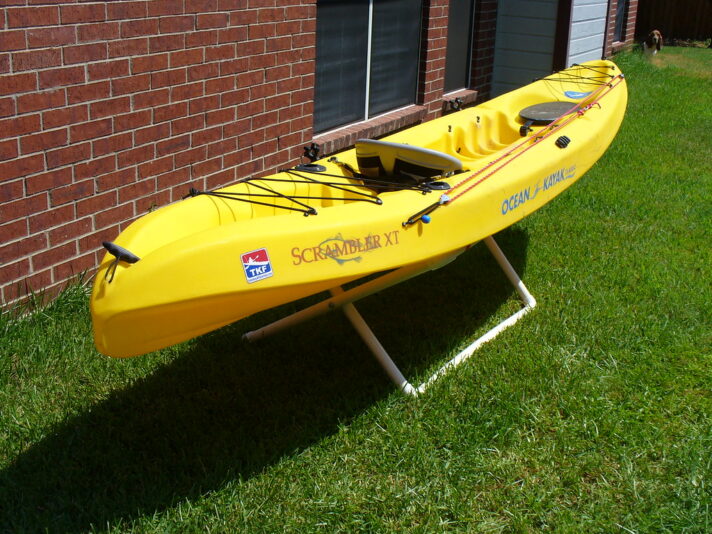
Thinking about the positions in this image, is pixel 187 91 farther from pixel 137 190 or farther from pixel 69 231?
pixel 69 231

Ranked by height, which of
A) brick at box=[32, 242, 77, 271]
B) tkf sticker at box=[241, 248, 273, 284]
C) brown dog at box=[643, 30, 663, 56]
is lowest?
brown dog at box=[643, 30, 663, 56]

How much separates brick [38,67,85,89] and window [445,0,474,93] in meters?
4.69

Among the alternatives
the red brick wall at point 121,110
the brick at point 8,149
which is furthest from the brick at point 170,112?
the brick at point 8,149

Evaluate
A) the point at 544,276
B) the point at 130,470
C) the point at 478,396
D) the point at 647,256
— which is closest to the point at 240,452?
the point at 130,470

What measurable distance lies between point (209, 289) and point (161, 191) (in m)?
2.14

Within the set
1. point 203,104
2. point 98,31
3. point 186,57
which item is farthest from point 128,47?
point 203,104

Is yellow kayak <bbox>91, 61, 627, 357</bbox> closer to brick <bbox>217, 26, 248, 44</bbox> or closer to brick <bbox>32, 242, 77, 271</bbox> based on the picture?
brick <bbox>32, 242, 77, 271</bbox>

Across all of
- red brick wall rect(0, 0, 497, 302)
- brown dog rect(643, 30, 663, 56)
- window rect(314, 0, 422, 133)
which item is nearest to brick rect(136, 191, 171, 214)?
red brick wall rect(0, 0, 497, 302)

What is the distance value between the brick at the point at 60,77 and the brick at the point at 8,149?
31 cm

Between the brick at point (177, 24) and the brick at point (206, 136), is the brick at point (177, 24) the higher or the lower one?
the higher one

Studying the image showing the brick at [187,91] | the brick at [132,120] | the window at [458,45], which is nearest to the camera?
the brick at [132,120]

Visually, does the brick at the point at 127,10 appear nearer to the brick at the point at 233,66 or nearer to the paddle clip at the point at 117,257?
the brick at the point at 233,66

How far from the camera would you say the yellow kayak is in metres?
3.12

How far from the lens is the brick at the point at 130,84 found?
4.64 metres
